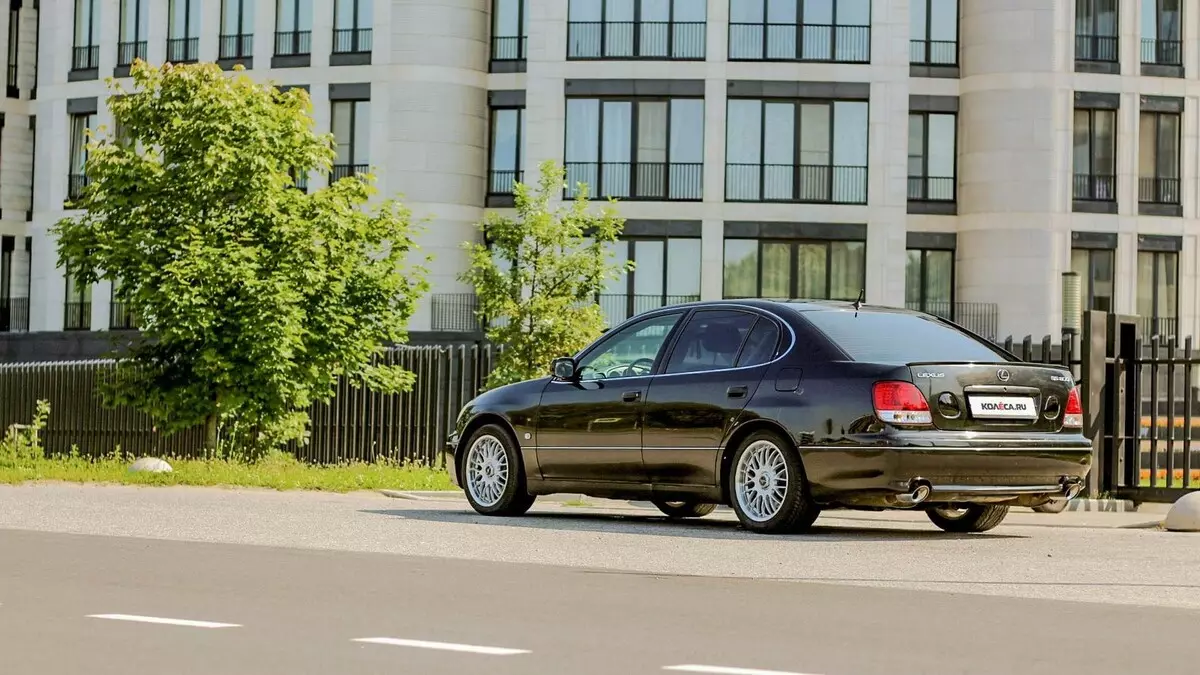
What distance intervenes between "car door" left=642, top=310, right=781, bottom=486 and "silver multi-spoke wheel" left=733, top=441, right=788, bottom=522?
0.23m

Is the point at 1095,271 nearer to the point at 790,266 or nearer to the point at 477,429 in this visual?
the point at 790,266

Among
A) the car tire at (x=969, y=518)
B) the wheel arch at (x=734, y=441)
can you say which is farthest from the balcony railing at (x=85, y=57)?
the wheel arch at (x=734, y=441)

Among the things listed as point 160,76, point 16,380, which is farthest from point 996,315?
point 160,76

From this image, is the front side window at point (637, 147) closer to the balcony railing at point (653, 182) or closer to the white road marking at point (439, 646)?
the balcony railing at point (653, 182)

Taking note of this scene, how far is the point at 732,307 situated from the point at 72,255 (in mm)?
12943

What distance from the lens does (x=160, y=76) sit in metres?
25.6

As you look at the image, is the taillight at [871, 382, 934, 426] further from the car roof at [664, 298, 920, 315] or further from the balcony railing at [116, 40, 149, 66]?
the balcony railing at [116, 40, 149, 66]

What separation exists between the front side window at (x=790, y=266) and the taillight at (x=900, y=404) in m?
33.4

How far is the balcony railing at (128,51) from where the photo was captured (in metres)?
50.8

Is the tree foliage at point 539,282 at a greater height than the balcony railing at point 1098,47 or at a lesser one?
lesser

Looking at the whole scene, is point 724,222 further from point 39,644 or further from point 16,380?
point 39,644

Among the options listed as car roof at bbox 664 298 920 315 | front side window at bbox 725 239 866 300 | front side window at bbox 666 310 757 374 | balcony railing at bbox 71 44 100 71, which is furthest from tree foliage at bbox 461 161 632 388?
balcony railing at bbox 71 44 100 71

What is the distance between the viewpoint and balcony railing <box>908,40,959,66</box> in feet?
157

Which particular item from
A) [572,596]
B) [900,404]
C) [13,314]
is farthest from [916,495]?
[13,314]
